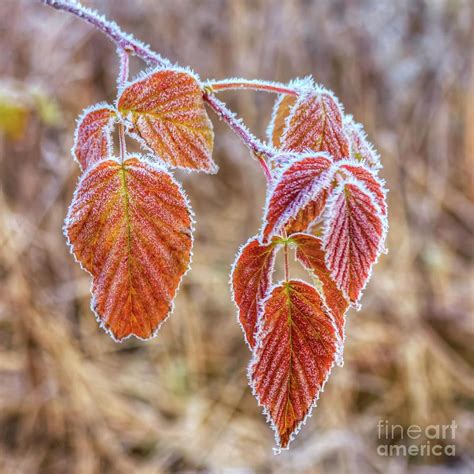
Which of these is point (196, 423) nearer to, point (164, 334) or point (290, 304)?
point (164, 334)

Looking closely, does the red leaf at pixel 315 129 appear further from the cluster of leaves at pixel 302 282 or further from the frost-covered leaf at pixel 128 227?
the frost-covered leaf at pixel 128 227

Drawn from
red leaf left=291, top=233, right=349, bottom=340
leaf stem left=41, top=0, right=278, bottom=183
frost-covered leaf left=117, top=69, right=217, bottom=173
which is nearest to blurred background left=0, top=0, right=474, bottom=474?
leaf stem left=41, top=0, right=278, bottom=183

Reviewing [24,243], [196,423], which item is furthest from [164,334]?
[24,243]

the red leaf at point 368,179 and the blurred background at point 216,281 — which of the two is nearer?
the red leaf at point 368,179

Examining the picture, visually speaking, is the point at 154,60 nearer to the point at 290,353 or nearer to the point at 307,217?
the point at 307,217

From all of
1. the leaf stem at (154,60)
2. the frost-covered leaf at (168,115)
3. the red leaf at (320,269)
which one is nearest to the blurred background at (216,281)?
the leaf stem at (154,60)

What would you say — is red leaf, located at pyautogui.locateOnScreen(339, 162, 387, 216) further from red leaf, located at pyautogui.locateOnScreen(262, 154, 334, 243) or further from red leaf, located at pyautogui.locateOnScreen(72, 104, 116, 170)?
red leaf, located at pyautogui.locateOnScreen(72, 104, 116, 170)
